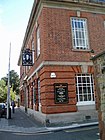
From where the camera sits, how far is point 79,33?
49.0 ft

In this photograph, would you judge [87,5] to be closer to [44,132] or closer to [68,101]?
[68,101]

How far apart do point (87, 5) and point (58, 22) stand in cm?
301

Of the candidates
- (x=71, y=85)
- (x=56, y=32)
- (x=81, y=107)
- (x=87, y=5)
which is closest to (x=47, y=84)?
(x=71, y=85)

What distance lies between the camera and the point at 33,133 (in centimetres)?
1038

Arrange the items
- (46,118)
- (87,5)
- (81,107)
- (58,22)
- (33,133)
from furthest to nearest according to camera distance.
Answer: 1. (87,5)
2. (58,22)
3. (81,107)
4. (46,118)
5. (33,133)

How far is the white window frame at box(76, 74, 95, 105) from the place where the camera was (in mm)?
13627

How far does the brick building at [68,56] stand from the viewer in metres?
12.8

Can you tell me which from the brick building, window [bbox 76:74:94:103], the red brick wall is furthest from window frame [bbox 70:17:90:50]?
window [bbox 76:74:94:103]

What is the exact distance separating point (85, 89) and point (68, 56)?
8.98 feet

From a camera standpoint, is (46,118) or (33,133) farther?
(46,118)

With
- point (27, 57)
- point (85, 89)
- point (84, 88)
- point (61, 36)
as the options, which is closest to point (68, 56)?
point (61, 36)

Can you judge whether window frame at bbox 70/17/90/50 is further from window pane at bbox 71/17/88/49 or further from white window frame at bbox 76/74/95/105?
white window frame at bbox 76/74/95/105

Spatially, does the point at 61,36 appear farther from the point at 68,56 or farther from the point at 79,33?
the point at 79,33

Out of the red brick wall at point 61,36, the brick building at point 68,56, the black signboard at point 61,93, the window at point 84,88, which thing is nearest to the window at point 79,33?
the brick building at point 68,56
